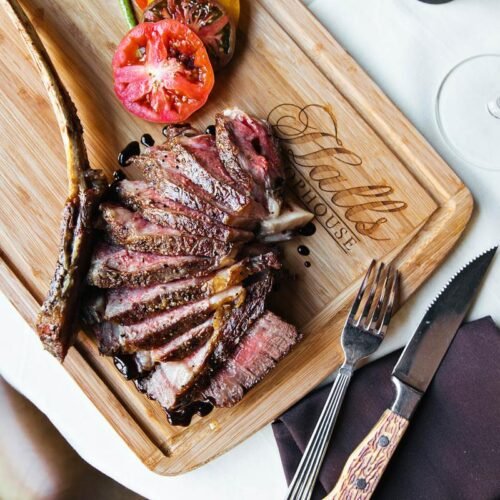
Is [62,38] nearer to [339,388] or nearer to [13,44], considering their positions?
[13,44]

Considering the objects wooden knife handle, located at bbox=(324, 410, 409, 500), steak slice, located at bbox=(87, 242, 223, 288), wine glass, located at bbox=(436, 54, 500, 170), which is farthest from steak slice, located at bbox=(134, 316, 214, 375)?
wine glass, located at bbox=(436, 54, 500, 170)

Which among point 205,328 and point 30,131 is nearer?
point 205,328

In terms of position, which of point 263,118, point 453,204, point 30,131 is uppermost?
point 30,131

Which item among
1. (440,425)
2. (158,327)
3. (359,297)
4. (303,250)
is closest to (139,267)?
(158,327)

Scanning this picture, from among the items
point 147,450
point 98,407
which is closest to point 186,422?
point 147,450

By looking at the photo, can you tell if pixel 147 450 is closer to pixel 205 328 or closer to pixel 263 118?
pixel 205 328

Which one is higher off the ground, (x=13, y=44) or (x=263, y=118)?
(x=13, y=44)

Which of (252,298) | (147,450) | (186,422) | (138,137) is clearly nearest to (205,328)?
(252,298)
